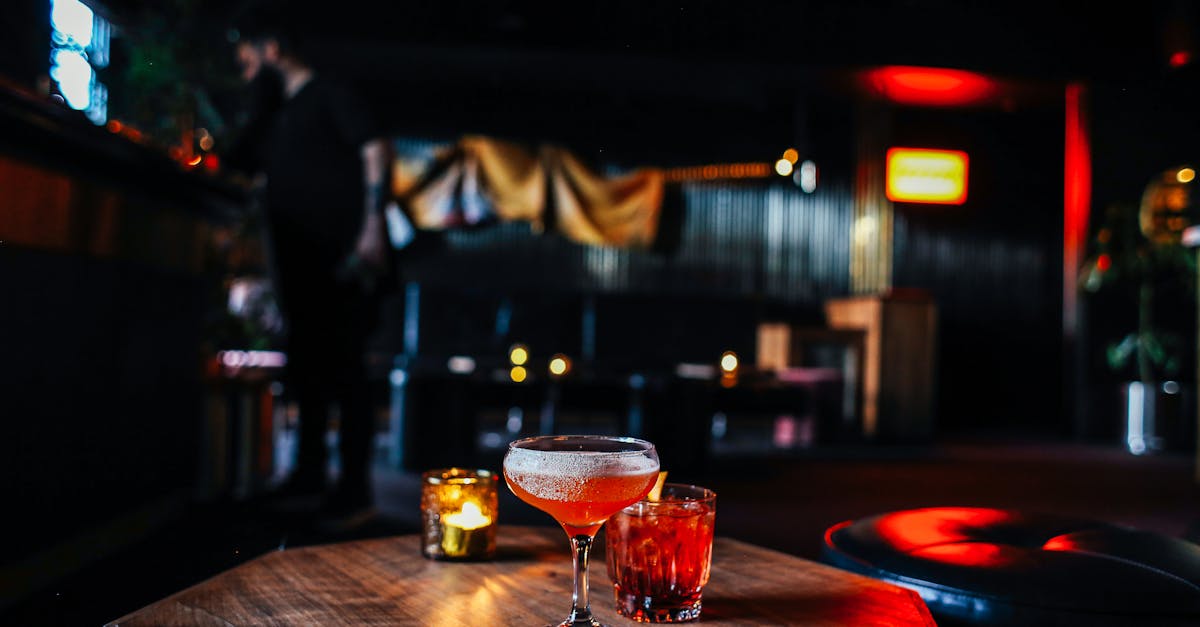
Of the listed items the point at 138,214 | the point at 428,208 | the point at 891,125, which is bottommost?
the point at 138,214

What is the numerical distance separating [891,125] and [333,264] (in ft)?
21.5

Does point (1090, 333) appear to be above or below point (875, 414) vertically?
above

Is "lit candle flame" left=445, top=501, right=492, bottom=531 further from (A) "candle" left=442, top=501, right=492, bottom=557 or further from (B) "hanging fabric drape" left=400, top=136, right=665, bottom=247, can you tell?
(B) "hanging fabric drape" left=400, top=136, right=665, bottom=247

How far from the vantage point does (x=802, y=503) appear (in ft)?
14.7

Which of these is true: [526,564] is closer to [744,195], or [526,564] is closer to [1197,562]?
[1197,562]

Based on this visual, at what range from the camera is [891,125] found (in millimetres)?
8484

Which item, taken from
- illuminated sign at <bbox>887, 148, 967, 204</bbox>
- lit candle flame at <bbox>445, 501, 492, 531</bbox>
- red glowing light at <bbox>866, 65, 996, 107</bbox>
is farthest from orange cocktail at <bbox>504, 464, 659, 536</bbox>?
illuminated sign at <bbox>887, 148, 967, 204</bbox>

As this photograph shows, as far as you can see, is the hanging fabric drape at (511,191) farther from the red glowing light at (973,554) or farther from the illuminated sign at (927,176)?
the red glowing light at (973,554)

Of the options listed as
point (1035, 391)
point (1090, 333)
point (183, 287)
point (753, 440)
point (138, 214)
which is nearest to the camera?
point (138, 214)

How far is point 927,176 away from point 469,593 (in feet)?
27.4

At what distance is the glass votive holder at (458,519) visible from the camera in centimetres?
131

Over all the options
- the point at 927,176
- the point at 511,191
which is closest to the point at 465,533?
the point at 511,191

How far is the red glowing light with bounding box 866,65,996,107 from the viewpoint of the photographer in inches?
301

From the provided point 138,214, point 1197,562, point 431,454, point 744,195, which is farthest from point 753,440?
point 1197,562
